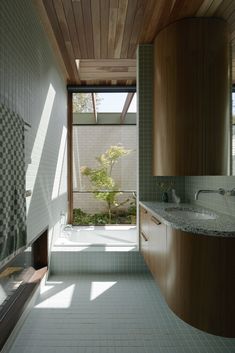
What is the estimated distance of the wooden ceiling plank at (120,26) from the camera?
2.22 metres

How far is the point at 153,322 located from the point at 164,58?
7.77 ft

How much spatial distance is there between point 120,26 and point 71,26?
20.9 inches

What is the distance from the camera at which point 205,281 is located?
4.41ft

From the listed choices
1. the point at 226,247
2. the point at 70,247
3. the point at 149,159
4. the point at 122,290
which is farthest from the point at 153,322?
the point at 149,159

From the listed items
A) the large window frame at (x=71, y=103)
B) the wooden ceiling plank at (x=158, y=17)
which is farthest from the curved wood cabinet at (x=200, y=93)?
the large window frame at (x=71, y=103)

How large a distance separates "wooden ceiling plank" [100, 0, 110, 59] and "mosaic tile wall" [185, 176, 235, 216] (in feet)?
6.30

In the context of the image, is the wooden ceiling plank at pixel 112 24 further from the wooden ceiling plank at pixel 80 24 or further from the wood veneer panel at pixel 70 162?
the wood veneer panel at pixel 70 162

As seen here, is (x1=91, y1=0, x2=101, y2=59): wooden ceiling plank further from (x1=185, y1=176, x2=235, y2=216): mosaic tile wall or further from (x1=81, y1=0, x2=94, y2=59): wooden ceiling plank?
(x1=185, y1=176, x2=235, y2=216): mosaic tile wall

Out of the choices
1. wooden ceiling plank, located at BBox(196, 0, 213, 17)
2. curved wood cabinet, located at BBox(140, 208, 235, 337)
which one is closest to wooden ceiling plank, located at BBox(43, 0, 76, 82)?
wooden ceiling plank, located at BBox(196, 0, 213, 17)

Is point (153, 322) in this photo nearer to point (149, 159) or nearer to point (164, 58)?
point (149, 159)

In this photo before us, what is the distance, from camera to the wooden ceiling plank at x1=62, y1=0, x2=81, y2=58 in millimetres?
2205

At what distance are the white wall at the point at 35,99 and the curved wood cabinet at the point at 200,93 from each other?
1.27 m

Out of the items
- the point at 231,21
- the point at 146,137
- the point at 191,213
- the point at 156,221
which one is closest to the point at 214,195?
the point at 191,213

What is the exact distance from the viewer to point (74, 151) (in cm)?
410
